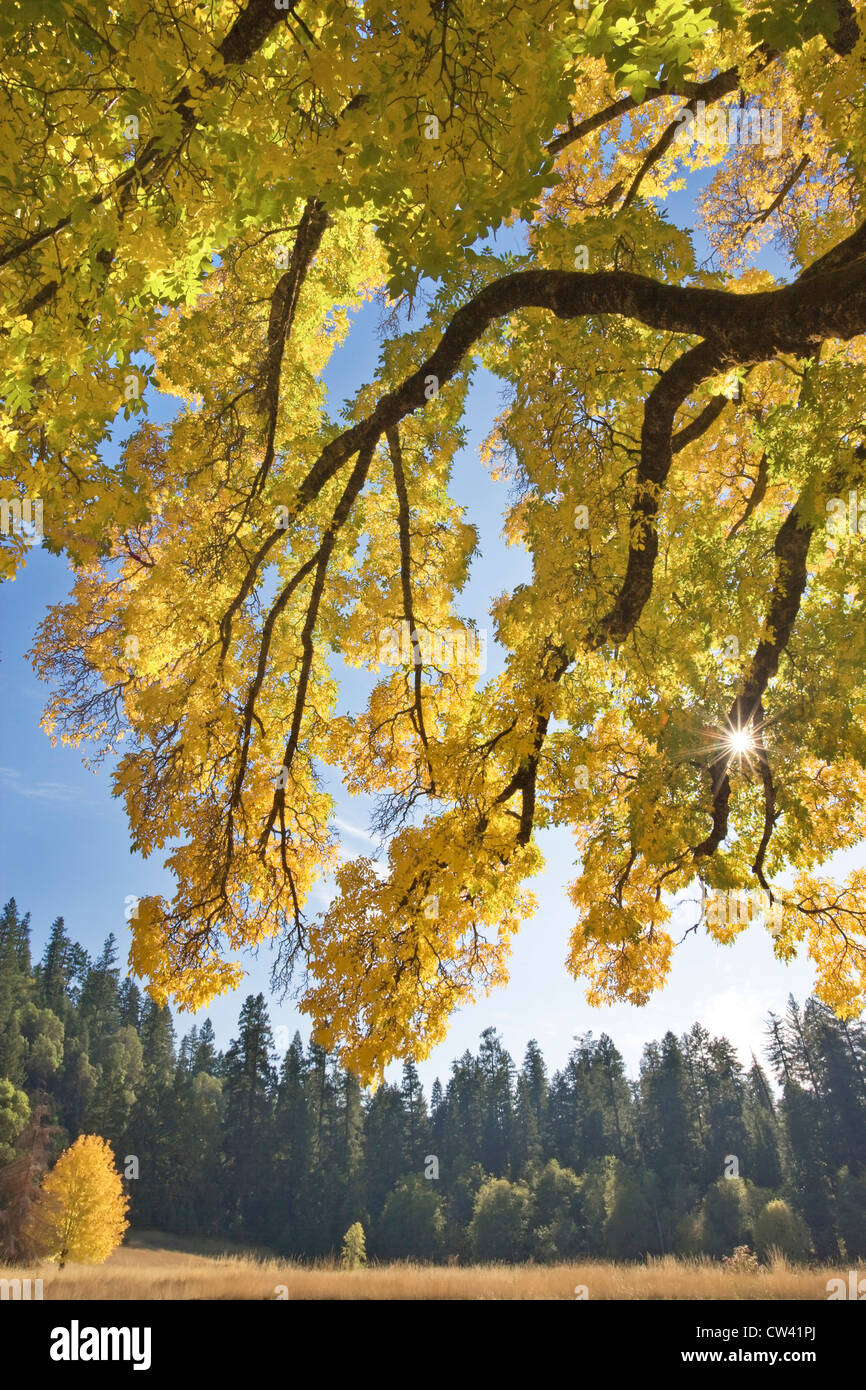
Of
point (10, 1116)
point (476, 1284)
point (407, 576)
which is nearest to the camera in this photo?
point (407, 576)

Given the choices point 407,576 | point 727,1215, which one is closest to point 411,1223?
point 727,1215

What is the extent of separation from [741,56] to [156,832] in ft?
32.2

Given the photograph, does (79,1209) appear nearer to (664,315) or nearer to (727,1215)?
(727,1215)

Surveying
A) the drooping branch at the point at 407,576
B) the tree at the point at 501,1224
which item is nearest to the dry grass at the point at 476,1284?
the drooping branch at the point at 407,576

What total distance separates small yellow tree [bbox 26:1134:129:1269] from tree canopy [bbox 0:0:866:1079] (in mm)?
35981

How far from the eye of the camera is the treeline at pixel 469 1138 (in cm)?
5088

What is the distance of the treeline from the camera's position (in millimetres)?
50875

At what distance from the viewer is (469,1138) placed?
65562mm

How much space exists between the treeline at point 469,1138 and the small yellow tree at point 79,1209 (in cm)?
1529

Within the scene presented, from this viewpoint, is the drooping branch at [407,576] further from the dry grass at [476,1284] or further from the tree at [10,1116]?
the tree at [10,1116]

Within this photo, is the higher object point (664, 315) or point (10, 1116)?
point (664, 315)

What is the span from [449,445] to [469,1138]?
7027 cm

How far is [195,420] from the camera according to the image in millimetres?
7871
